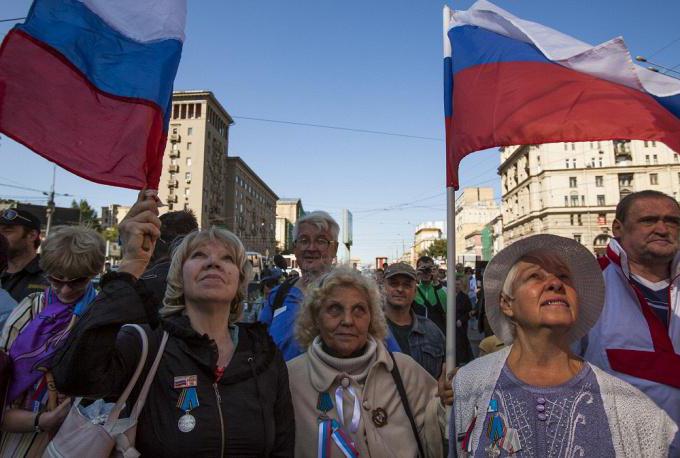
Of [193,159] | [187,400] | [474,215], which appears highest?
[193,159]

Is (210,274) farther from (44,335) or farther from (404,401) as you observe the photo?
(404,401)

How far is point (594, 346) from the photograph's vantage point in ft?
8.82

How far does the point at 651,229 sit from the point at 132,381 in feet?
10.3

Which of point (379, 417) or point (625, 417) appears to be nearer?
point (625, 417)

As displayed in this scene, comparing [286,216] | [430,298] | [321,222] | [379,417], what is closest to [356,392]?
[379,417]

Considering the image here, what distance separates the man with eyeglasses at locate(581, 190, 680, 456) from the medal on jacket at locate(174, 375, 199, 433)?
7.38 feet

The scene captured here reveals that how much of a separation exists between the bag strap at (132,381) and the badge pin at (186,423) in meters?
0.25

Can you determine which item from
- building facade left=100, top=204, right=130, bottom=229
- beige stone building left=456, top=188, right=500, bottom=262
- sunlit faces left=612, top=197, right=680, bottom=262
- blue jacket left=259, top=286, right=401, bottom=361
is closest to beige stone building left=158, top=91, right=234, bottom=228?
building facade left=100, top=204, right=130, bottom=229

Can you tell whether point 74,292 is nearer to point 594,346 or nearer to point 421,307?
point 594,346

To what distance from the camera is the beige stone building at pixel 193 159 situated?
73.9 meters

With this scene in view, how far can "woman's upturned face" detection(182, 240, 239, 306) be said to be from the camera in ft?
7.52

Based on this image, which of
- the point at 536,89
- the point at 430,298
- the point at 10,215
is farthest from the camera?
the point at 430,298

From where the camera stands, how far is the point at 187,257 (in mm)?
2441

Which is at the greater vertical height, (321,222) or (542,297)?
(321,222)
